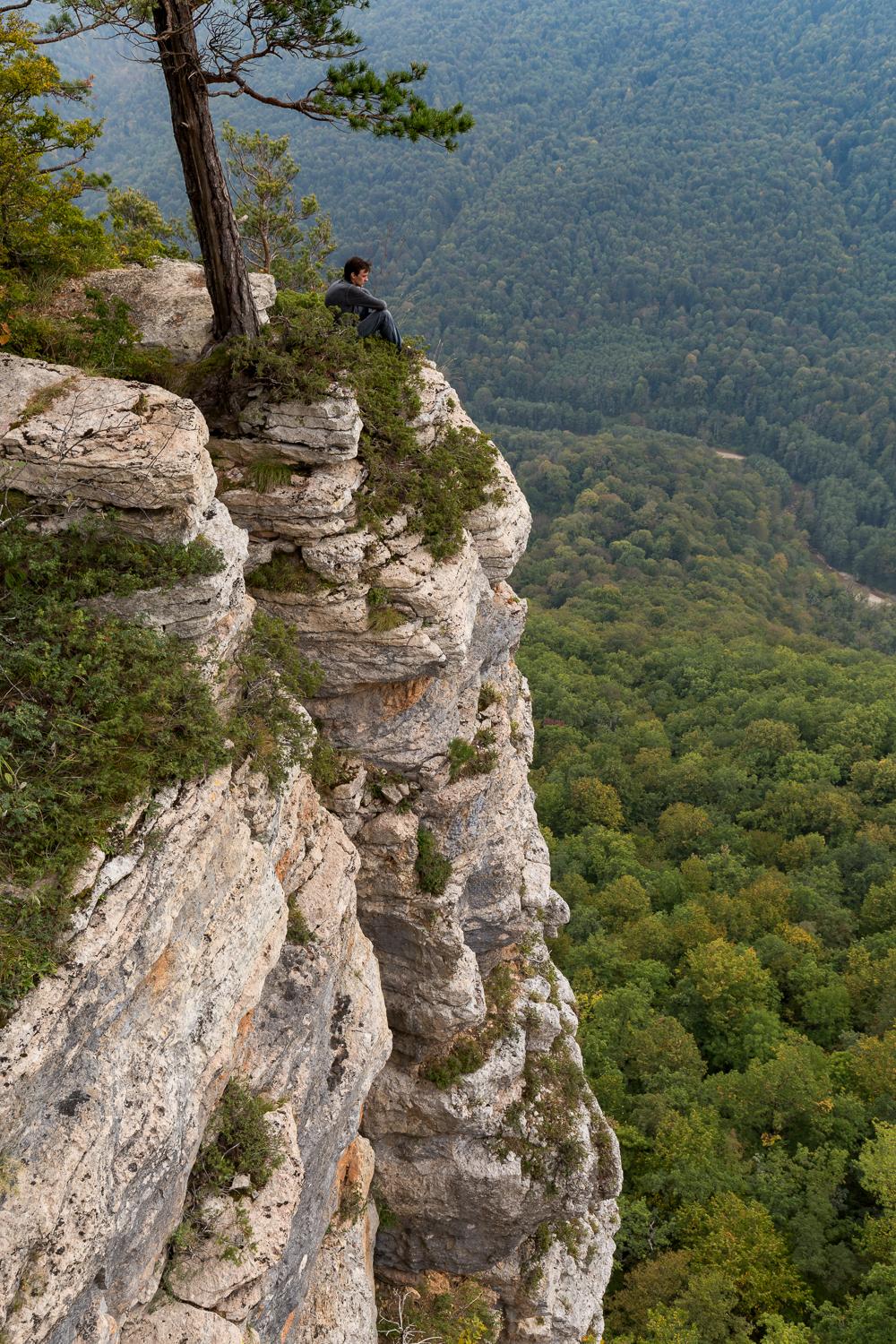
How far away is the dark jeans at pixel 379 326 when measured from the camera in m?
11.6

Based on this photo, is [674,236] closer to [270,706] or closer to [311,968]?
[270,706]

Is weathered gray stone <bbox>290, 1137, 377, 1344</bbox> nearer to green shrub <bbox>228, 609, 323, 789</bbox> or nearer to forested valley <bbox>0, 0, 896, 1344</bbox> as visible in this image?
green shrub <bbox>228, 609, 323, 789</bbox>

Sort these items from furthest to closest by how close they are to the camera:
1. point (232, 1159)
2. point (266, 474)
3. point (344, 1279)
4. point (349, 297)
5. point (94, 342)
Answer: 1. point (349, 297)
2. point (344, 1279)
3. point (266, 474)
4. point (94, 342)
5. point (232, 1159)

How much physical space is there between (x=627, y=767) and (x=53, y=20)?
1660 inches

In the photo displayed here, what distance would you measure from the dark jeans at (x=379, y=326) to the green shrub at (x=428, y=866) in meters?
7.01

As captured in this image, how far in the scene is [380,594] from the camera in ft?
34.5

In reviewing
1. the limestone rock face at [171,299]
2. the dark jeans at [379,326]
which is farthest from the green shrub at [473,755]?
the limestone rock face at [171,299]

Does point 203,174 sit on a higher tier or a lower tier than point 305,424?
higher

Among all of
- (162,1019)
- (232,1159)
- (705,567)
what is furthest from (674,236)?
(162,1019)

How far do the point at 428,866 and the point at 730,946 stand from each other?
22452mm

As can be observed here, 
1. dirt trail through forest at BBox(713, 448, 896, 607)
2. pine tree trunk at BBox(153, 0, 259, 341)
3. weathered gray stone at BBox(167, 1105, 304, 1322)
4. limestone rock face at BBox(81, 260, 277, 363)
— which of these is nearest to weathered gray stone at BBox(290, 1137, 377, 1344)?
weathered gray stone at BBox(167, 1105, 304, 1322)

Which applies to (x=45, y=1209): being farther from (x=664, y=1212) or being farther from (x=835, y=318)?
(x=835, y=318)

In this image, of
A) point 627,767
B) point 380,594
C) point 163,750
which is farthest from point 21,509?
point 627,767

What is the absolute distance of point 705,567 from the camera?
3184 inches
